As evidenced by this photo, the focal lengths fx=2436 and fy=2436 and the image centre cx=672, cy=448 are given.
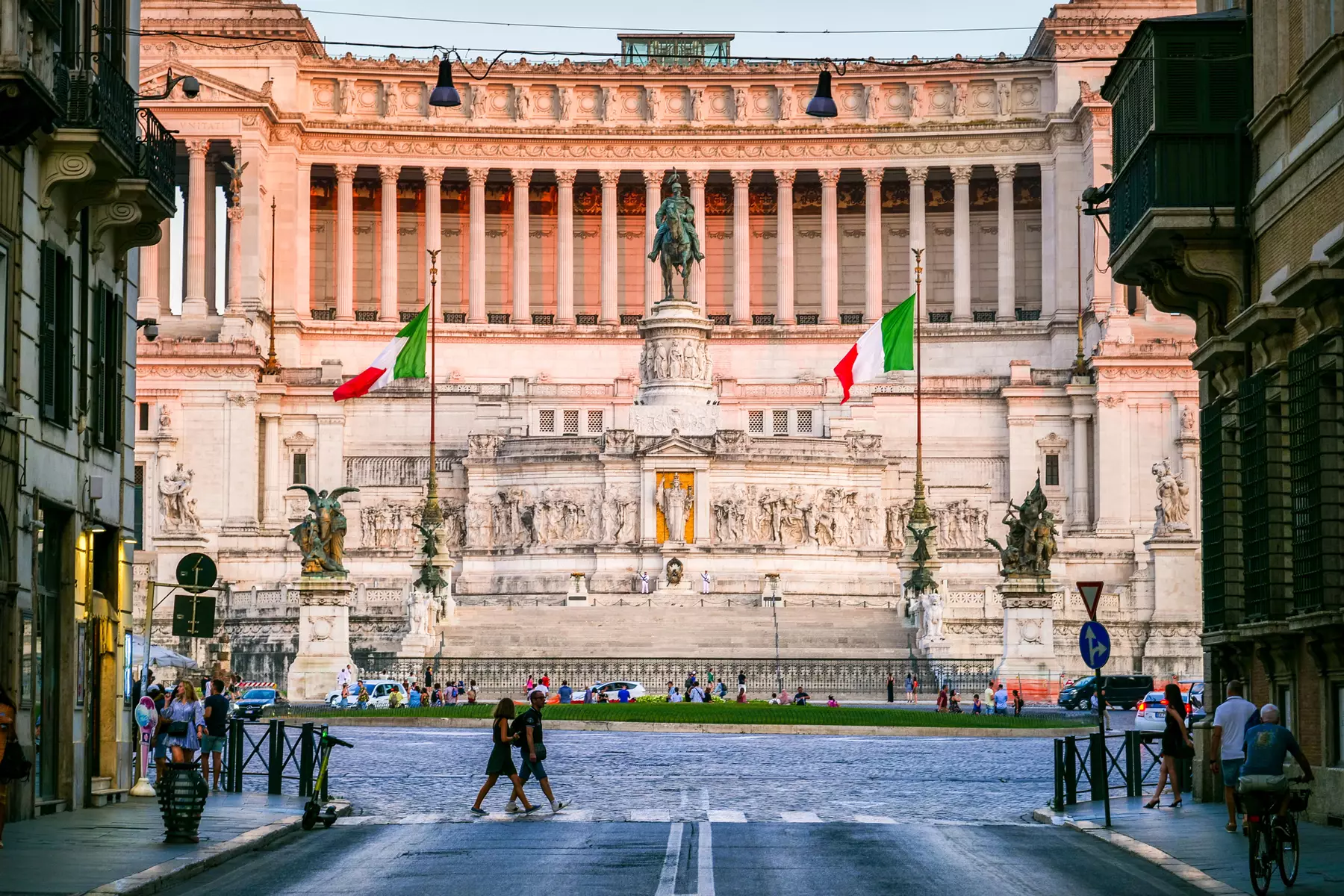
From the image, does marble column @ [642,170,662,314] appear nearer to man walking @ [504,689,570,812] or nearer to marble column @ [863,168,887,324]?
marble column @ [863,168,887,324]

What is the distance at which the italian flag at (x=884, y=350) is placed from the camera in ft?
301

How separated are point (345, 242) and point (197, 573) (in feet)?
Answer: 297

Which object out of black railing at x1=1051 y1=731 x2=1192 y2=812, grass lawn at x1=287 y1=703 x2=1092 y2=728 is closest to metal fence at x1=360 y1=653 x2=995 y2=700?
grass lawn at x1=287 y1=703 x2=1092 y2=728

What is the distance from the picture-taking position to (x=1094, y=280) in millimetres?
117125

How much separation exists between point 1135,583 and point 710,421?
18.9 metres

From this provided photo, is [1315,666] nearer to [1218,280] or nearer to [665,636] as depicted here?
[1218,280]

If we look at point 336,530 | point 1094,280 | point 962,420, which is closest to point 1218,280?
point 336,530

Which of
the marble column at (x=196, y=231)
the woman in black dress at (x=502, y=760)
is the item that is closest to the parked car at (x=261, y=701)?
the woman in black dress at (x=502, y=760)

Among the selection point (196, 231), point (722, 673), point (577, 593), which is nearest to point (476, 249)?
point (196, 231)

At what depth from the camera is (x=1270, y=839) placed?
77.2 feet

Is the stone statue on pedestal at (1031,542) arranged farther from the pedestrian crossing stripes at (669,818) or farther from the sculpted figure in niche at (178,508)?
the pedestrian crossing stripes at (669,818)

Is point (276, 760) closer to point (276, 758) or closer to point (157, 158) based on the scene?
point (276, 758)

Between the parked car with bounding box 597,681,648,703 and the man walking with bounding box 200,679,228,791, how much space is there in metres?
31.3

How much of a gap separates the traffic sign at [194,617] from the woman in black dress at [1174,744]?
537 inches
